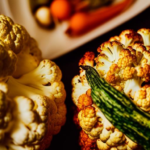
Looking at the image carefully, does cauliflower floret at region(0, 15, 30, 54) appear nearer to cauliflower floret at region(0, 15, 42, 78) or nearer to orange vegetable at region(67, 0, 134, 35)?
cauliflower floret at region(0, 15, 42, 78)

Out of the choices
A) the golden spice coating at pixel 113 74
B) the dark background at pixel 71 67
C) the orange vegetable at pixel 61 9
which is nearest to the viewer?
the golden spice coating at pixel 113 74

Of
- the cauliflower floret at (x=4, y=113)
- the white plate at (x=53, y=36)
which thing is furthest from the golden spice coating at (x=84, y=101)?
the white plate at (x=53, y=36)

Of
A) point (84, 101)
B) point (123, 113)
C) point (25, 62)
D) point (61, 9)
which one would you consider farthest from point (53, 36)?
point (123, 113)

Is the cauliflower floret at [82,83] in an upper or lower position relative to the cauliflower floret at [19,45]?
lower

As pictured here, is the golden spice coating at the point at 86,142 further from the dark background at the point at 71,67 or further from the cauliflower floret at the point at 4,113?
the cauliflower floret at the point at 4,113

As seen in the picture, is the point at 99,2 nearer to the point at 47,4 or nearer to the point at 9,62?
the point at 47,4

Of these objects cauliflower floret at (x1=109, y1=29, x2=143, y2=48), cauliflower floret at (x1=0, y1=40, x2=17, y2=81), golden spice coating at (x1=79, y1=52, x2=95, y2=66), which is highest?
cauliflower floret at (x1=0, y1=40, x2=17, y2=81)

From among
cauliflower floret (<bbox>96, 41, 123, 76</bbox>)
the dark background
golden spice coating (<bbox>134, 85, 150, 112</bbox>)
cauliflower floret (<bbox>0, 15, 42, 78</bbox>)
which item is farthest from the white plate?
golden spice coating (<bbox>134, 85, 150, 112</bbox>)

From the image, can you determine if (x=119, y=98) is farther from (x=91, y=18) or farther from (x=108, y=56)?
(x=91, y=18)
